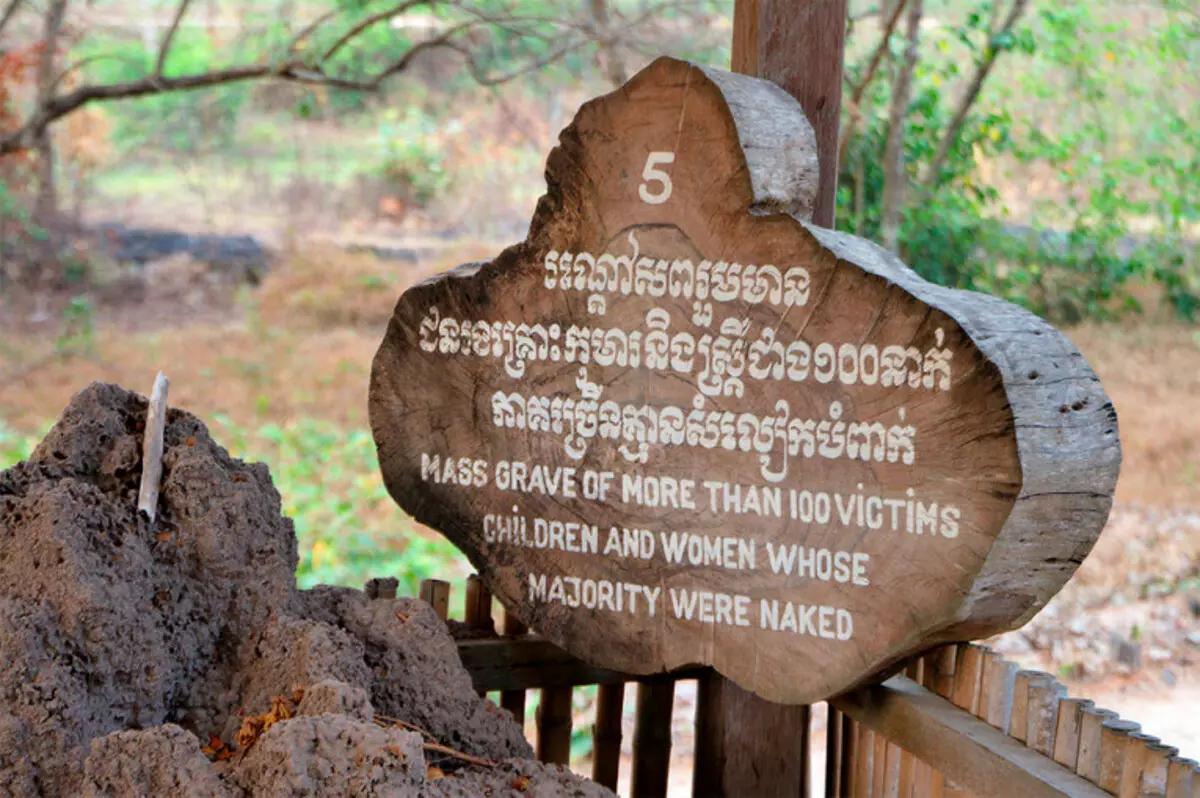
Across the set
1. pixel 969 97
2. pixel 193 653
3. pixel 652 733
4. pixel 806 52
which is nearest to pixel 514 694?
pixel 652 733

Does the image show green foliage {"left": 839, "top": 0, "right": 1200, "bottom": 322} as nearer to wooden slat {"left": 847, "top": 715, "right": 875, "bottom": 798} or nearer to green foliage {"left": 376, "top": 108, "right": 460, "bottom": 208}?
wooden slat {"left": 847, "top": 715, "right": 875, "bottom": 798}

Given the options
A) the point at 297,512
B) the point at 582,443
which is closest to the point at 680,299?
the point at 582,443

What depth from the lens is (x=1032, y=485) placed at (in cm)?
217

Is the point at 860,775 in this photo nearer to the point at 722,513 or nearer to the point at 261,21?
the point at 722,513

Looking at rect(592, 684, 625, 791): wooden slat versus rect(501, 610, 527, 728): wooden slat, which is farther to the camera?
rect(592, 684, 625, 791): wooden slat

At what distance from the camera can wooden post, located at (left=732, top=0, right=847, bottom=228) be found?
280 cm

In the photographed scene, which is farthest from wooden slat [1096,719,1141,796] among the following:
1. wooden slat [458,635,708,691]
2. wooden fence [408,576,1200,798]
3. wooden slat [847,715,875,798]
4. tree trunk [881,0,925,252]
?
tree trunk [881,0,925,252]

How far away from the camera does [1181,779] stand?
1.92m

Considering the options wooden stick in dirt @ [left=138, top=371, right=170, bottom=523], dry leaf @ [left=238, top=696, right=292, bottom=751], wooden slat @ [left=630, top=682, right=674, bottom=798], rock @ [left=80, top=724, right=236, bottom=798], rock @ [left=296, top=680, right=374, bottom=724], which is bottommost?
wooden slat @ [left=630, top=682, right=674, bottom=798]

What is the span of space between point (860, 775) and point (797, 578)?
550 millimetres

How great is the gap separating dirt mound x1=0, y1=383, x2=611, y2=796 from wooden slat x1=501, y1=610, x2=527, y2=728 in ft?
1.69

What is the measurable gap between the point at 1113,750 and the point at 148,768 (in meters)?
1.46

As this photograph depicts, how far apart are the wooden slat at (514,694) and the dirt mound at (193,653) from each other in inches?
20.3

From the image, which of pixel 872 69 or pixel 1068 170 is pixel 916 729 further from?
pixel 1068 170
